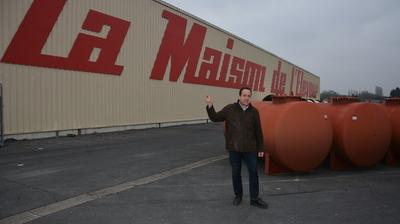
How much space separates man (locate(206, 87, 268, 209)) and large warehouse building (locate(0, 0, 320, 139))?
24.8ft

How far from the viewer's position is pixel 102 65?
14.2 meters

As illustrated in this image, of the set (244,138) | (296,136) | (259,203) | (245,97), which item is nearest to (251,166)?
(244,138)

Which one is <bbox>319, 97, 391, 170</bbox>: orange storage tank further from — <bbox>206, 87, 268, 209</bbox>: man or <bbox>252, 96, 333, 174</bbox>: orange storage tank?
<bbox>206, 87, 268, 209</bbox>: man

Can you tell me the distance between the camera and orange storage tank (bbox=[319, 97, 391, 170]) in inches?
328

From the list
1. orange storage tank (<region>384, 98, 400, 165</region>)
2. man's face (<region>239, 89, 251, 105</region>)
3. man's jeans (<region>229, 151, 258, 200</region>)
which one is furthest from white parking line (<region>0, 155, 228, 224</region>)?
orange storage tank (<region>384, 98, 400, 165</region>)

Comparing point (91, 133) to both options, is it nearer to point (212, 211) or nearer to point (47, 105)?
point (47, 105)

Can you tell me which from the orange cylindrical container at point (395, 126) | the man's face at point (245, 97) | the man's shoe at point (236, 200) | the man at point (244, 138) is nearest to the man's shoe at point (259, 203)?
the man at point (244, 138)

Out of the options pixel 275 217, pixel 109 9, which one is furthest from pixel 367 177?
pixel 109 9

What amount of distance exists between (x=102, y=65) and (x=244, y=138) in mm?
9509

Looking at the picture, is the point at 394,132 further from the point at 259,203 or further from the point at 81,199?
the point at 81,199

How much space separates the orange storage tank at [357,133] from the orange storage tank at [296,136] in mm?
377

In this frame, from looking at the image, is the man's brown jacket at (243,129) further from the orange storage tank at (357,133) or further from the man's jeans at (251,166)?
the orange storage tank at (357,133)

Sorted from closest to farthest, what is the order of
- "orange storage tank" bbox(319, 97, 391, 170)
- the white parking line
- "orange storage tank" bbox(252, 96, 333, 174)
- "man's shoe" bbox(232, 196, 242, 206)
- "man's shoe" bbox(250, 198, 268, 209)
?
the white parking line → "man's shoe" bbox(250, 198, 268, 209) → "man's shoe" bbox(232, 196, 242, 206) → "orange storage tank" bbox(252, 96, 333, 174) → "orange storage tank" bbox(319, 97, 391, 170)

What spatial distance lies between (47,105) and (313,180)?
812 cm
